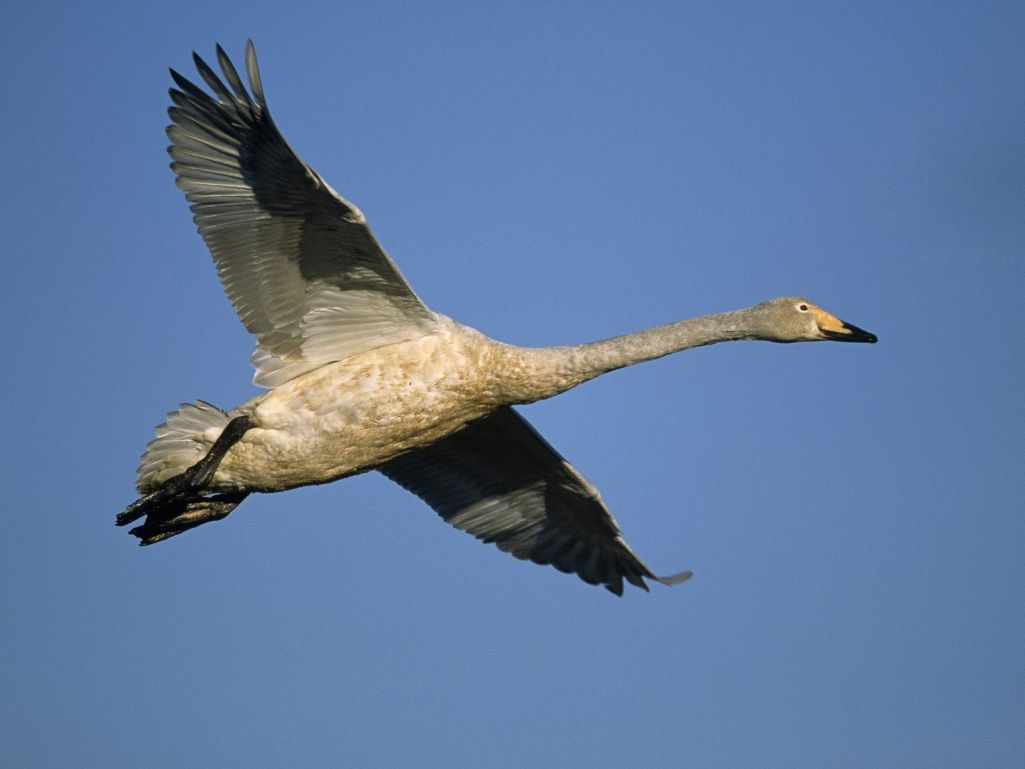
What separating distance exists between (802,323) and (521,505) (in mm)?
3263

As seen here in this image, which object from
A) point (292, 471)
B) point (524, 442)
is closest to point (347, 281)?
point (292, 471)

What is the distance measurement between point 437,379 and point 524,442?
6.53ft

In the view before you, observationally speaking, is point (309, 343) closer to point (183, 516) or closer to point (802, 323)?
point (183, 516)

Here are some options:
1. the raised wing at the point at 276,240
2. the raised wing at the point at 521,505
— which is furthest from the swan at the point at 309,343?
the raised wing at the point at 521,505

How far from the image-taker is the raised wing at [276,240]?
865cm

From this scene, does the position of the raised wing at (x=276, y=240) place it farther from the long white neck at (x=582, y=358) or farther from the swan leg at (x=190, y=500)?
the long white neck at (x=582, y=358)

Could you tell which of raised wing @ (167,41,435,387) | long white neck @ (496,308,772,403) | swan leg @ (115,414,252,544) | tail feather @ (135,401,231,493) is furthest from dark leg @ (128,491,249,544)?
long white neck @ (496,308,772,403)

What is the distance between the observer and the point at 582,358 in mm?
9531

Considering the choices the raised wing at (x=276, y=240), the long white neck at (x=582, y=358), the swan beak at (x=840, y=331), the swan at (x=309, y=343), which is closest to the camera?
the raised wing at (x=276, y=240)

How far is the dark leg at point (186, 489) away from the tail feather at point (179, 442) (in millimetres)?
96

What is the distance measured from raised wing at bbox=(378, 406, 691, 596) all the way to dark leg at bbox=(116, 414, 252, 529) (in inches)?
87.2

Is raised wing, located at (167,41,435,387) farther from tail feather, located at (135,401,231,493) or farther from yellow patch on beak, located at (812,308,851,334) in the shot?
yellow patch on beak, located at (812,308,851,334)

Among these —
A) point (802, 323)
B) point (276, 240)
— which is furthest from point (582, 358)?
point (276, 240)

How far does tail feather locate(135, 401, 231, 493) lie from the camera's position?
391 inches
